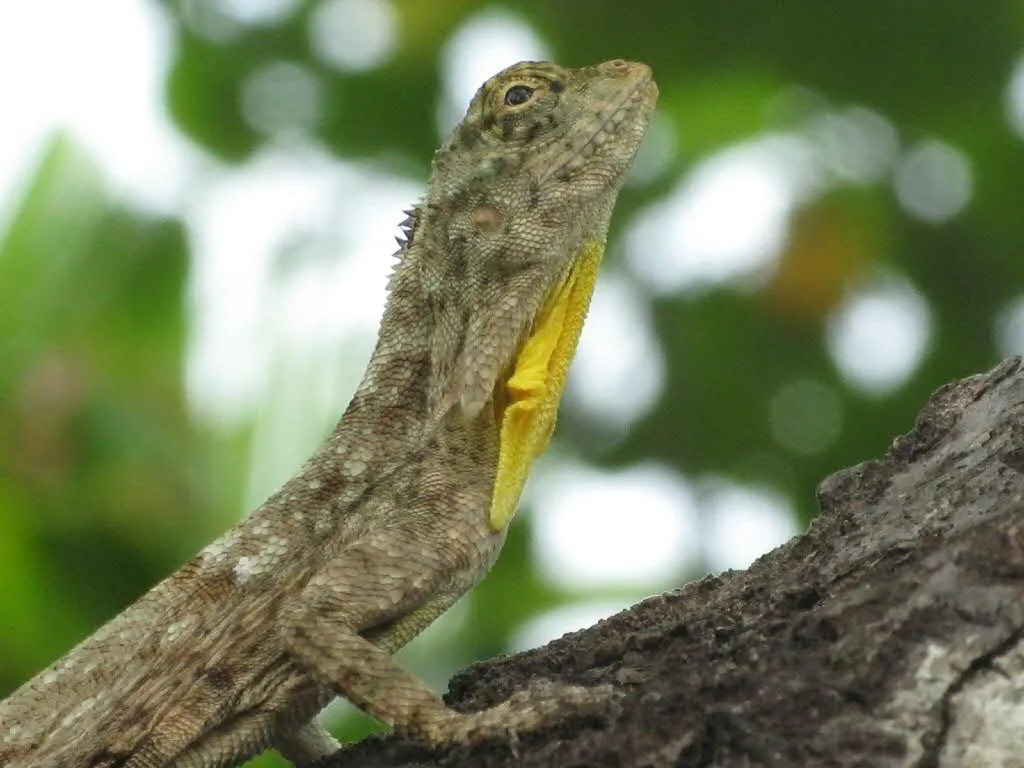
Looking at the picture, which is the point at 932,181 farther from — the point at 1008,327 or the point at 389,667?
the point at 389,667

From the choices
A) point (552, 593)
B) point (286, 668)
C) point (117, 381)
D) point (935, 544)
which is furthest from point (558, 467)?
point (935, 544)

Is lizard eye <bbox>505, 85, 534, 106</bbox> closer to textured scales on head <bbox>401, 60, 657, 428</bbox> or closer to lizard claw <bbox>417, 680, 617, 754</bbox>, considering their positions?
textured scales on head <bbox>401, 60, 657, 428</bbox>

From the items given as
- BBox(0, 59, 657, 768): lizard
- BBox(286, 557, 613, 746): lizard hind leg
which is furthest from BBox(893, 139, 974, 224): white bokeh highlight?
BBox(286, 557, 613, 746): lizard hind leg

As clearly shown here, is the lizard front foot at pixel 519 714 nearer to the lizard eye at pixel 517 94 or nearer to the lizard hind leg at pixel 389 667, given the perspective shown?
the lizard hind leg at pixel 389 667

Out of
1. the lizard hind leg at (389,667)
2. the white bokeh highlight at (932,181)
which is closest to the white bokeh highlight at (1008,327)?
the white bokeh highlight at (932,181)

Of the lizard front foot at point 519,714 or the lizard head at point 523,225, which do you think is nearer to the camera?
the lizard front foot at point 519,714

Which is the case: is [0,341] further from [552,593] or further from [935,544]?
[935,544]
